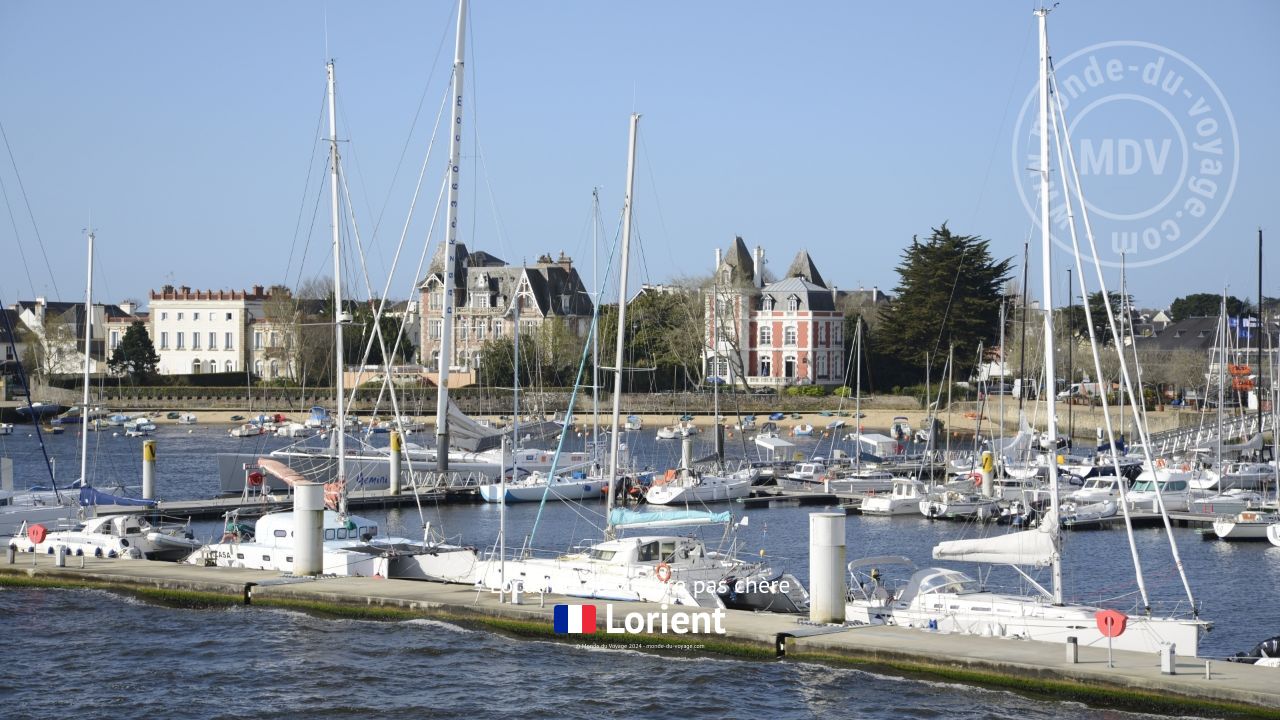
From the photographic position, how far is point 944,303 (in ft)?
340

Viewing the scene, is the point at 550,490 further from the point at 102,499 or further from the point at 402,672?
the point at 402,672

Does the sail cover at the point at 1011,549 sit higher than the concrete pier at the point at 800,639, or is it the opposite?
the sail cover at the point at 1011,549

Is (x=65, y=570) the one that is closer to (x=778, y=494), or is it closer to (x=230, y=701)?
(x=230, y=701)

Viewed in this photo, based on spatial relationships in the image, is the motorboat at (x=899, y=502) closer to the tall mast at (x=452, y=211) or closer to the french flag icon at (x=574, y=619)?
the tall mast at (x=452, y=211)

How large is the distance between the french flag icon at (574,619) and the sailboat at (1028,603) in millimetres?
4711

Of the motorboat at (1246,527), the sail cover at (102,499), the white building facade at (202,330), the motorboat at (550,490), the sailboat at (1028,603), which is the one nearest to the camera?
the sailboat at (1028,603)

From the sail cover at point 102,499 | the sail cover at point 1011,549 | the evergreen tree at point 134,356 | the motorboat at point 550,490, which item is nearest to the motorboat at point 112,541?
the sail cover at point 102,499

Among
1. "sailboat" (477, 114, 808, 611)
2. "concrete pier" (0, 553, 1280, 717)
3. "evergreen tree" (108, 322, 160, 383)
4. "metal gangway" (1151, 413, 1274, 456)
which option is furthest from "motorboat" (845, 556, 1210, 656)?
"evergreen tree" (108, 322, 160, 383)

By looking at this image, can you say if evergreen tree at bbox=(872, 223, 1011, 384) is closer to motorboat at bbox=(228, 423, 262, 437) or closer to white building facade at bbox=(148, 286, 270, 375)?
motorboat at bbox=(228, 423, 262, 437)

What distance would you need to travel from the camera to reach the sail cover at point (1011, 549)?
27.5 metres

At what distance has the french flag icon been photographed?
27078 mm

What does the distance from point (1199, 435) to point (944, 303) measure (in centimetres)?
3774

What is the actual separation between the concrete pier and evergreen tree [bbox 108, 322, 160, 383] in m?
93.0

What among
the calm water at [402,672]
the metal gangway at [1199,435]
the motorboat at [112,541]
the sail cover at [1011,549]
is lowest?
the calm water at [402,672]
